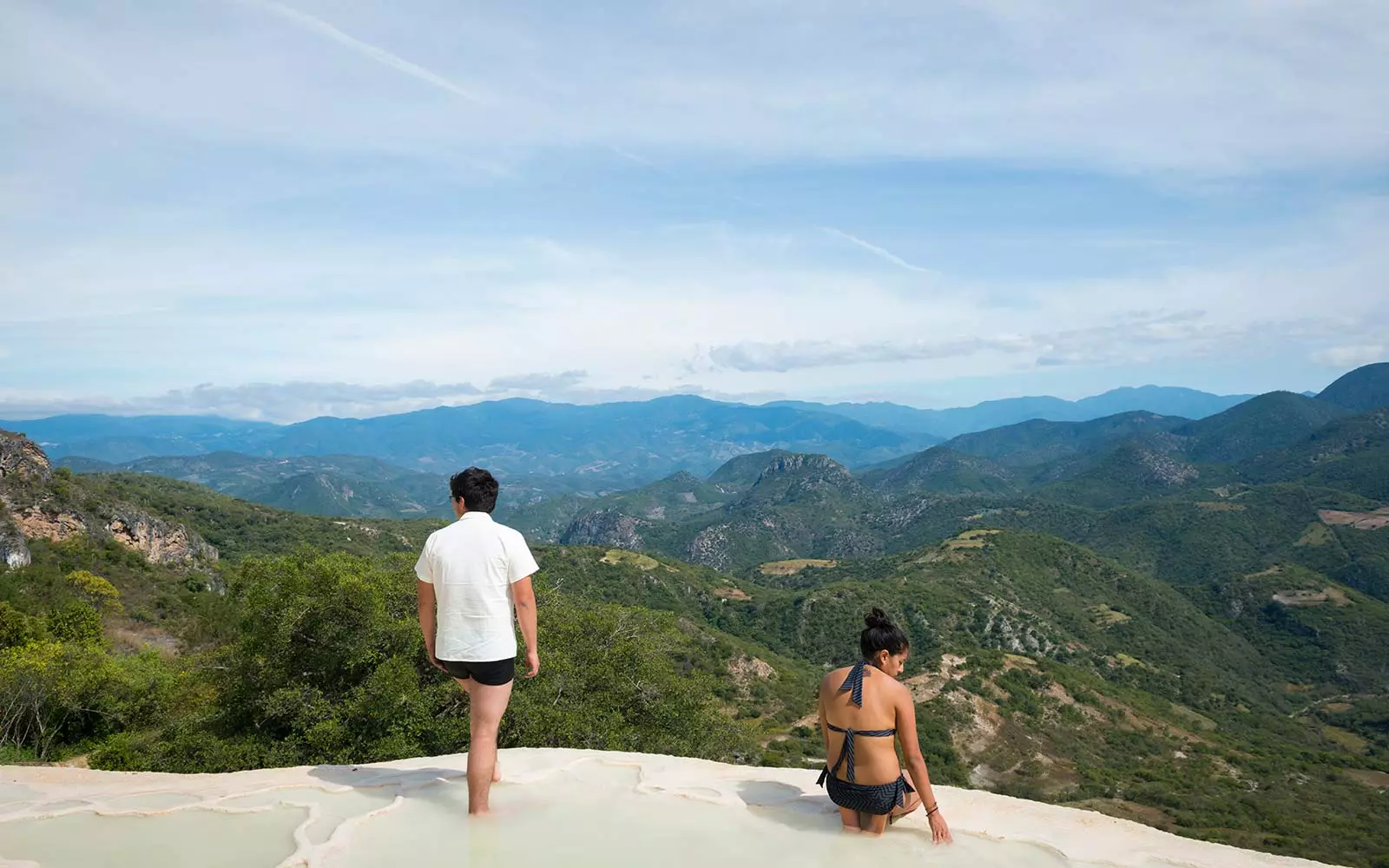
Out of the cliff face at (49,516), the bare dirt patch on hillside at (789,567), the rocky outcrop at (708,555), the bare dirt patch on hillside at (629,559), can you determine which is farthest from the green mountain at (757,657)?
the rocky outcrop at (708,555)

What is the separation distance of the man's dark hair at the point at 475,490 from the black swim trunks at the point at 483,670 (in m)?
1.16

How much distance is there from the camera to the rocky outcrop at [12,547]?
45000 mm

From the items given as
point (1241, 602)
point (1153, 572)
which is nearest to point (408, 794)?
point (1241, 602)

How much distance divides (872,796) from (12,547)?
61193mm

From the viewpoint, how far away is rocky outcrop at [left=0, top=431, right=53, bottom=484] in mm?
52781

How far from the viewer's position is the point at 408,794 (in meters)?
6.20

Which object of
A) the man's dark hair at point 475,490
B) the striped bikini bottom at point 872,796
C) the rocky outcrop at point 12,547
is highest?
the man's dark hair at point 475,490

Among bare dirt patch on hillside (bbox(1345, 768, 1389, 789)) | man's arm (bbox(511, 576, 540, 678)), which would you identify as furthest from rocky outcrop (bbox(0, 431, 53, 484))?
bare dirt patch on hillside (bbox(1345, 768, 1389, 789))

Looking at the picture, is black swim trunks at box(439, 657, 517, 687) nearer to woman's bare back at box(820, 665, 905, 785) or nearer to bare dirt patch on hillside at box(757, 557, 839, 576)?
woman's bare back at box(820, 665, 905, 785)

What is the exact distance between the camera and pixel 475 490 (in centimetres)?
543

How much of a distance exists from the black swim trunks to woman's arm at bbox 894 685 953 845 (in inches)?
118

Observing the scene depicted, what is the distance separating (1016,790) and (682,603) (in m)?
51.1

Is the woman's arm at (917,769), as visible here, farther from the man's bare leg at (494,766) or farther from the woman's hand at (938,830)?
the man's bare leg at (494,766)

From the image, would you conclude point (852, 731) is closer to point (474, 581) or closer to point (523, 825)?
point (523, 825)
